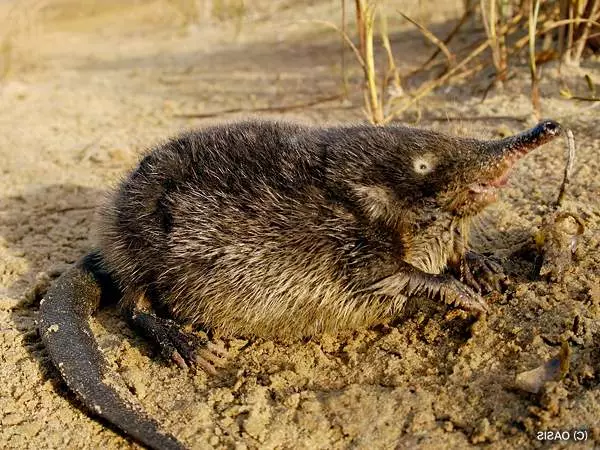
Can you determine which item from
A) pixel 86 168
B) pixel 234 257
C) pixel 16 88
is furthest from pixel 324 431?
pixel 16 88

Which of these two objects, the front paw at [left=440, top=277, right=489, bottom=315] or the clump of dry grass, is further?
the clump of dry grass

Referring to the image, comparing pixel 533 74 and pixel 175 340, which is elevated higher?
pixel 533 74

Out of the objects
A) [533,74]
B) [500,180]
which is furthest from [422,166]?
[533,74]

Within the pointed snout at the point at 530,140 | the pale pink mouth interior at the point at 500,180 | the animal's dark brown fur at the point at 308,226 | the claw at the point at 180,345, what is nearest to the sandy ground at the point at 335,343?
the claw at the point at 180,345

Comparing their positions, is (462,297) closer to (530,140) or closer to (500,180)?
(500,180)

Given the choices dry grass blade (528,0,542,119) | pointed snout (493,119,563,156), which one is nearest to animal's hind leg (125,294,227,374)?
pointed snout (493,119,563,156)

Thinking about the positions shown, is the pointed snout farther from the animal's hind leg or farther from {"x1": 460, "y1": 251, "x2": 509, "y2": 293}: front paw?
the animal's hind leg
